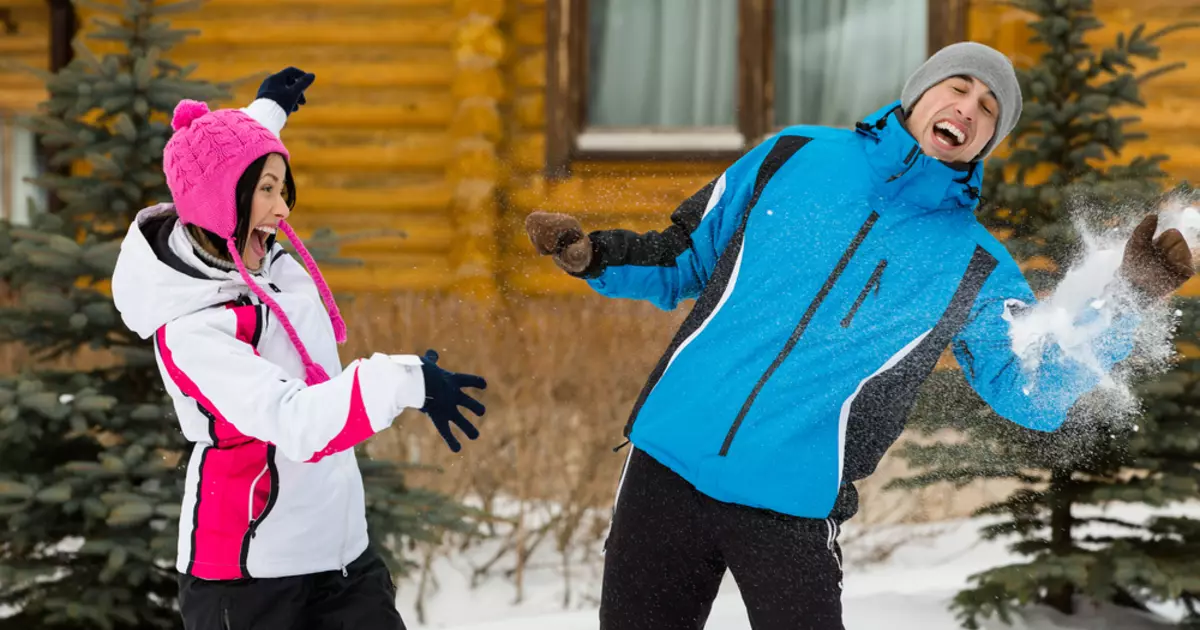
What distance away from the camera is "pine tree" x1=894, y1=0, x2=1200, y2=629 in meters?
4.41

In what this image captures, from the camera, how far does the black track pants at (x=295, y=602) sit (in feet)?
7.36

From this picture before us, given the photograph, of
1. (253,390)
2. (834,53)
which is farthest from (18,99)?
(253,390)

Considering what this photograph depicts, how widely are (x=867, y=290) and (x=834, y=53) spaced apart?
5818 mm

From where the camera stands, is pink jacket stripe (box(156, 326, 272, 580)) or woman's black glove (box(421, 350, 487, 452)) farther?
pink jacket stripe (box(156, 326, 272, 580))

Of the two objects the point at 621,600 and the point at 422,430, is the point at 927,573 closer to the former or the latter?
the point at 422,430

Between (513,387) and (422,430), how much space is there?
45 cm

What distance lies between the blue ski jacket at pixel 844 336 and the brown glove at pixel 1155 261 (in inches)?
2.8

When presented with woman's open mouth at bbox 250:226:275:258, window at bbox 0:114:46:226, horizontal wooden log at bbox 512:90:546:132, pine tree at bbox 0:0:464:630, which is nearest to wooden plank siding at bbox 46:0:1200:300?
horizontal wooden log at bbox 512:90:546:132

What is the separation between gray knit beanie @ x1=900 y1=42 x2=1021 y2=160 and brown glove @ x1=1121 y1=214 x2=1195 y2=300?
1.06 ft

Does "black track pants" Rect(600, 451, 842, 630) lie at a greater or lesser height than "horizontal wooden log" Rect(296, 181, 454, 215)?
lesser

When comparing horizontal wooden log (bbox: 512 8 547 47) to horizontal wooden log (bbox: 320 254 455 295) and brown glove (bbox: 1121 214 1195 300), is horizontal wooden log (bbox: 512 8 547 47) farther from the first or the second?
brown glove (bbox: 1121 214 1195 300)

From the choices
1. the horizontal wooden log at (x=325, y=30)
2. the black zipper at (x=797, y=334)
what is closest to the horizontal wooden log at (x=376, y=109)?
the horizontal wooden log at (x=325, y=30)

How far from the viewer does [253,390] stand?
6.73 feet

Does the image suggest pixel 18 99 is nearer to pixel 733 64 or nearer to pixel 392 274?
pixel 392 274
